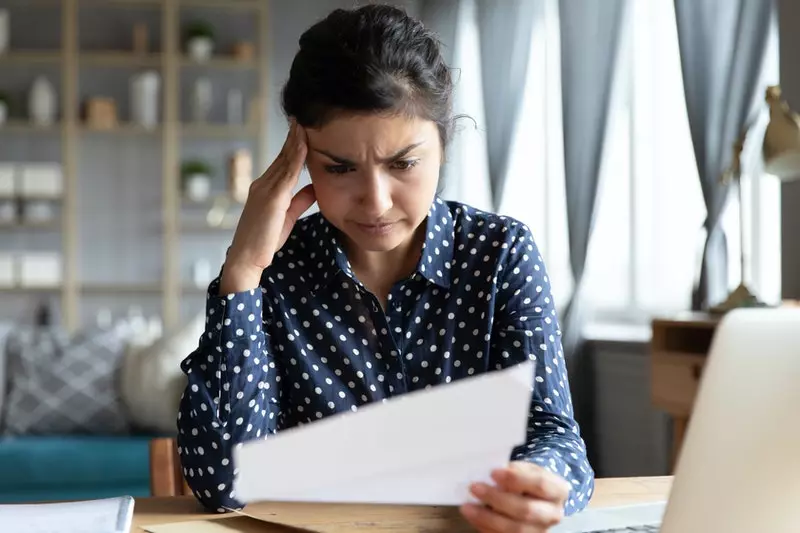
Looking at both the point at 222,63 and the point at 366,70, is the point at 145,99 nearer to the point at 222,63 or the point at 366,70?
the point at 222,63

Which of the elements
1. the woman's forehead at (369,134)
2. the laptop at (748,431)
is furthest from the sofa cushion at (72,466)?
the laptop at (748,431)

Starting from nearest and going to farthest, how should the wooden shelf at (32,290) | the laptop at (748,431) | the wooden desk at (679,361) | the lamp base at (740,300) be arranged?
the laptop at (748,431) → the lamp base at (740,300) → the wooden desk at (679,361) → the wooden shelf at (32,290)

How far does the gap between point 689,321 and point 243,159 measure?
358 cm

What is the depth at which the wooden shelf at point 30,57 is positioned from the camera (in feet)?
18.3

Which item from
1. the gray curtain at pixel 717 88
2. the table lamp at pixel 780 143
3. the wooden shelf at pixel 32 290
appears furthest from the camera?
the wooden shelf at pixel 32 290

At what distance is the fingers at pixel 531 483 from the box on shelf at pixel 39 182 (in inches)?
206

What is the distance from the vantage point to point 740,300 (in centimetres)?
267

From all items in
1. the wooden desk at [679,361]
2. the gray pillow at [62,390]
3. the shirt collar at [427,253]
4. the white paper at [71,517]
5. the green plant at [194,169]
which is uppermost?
the green plant at [194,169]

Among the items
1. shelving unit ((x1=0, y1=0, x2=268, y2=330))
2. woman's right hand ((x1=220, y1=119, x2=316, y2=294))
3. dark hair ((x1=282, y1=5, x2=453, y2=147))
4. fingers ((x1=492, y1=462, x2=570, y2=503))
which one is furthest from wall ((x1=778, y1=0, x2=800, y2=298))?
shelving unit ((x1=0, y1=0, x2=268, y2=330))

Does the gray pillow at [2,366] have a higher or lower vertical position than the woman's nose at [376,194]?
lower

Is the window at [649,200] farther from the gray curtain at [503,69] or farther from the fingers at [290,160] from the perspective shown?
the fingers at [290,160]

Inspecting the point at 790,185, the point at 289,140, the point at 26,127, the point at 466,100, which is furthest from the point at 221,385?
the point at 26,127

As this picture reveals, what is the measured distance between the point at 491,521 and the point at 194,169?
5.11m

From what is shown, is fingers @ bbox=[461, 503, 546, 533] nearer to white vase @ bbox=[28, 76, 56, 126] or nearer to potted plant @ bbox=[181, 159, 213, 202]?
potted plant @ bbox=[181, 159, 213, 202]
